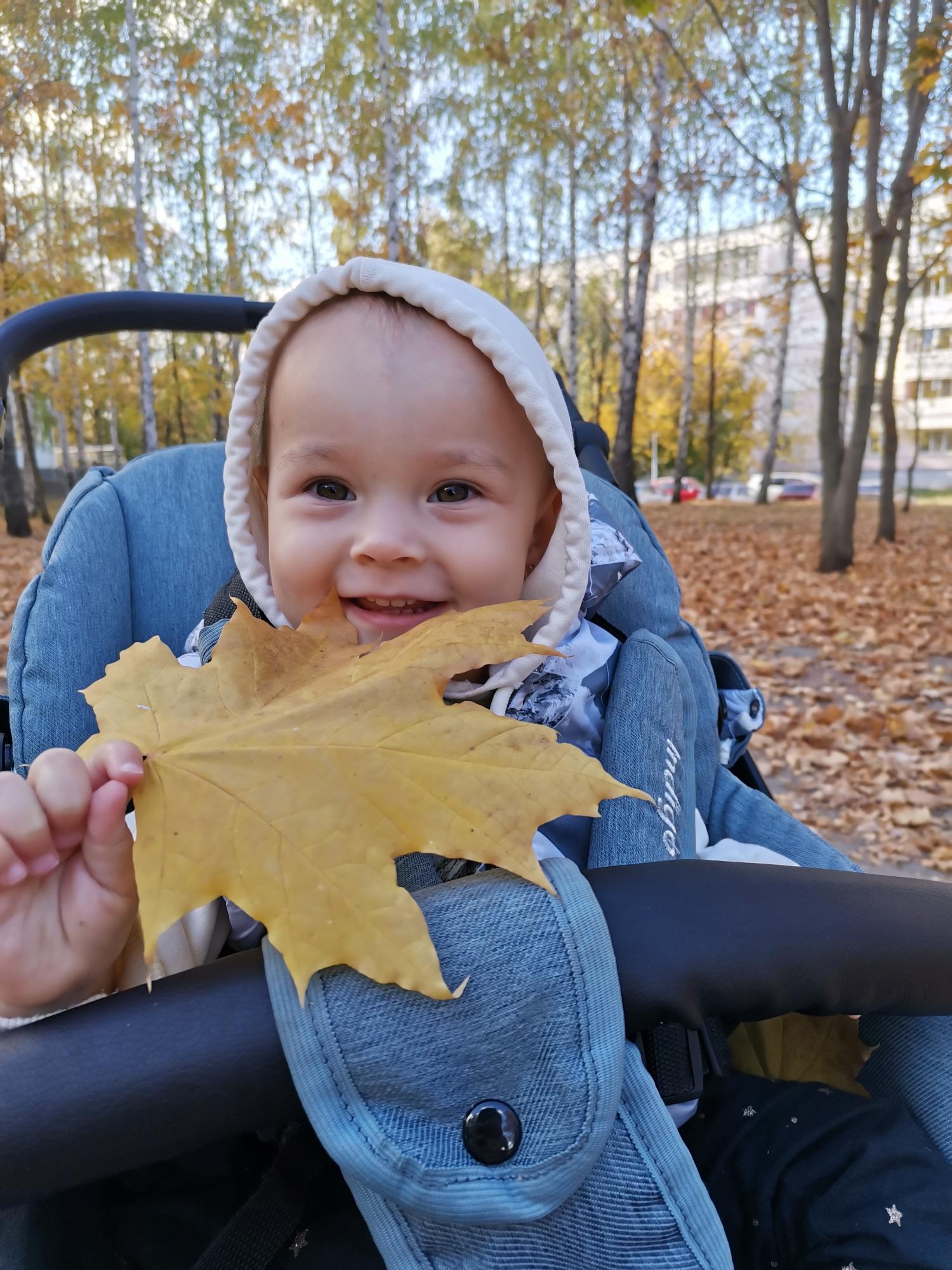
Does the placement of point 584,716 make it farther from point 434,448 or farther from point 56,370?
point 56,370

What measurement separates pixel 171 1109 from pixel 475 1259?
0.91ft

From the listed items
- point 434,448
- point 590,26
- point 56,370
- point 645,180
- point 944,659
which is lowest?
point 944,659

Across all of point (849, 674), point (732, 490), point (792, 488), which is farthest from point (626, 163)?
point (732, 490)

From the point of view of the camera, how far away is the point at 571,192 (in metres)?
→ 13.7

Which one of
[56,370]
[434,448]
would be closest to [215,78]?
[56,370]

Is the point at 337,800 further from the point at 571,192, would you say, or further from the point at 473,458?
the point at 571,192

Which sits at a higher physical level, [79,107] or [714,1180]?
[79,107]

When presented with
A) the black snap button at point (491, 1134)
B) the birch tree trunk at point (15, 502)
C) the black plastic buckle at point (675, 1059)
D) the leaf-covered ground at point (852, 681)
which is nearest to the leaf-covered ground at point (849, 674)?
the leaf-covered ground at point (852, 681)

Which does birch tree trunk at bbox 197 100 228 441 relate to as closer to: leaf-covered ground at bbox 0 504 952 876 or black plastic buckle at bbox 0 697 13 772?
leaf-covered ground at bbox 0 504 952 876

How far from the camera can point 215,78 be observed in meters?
15.1

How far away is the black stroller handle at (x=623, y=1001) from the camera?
0.57m

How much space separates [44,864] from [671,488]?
106ft

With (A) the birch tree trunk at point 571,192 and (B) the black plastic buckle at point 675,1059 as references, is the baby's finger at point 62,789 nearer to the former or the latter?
(B) the black plastic buckle at point 675,1059

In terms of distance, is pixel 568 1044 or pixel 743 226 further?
pixel 743 226
